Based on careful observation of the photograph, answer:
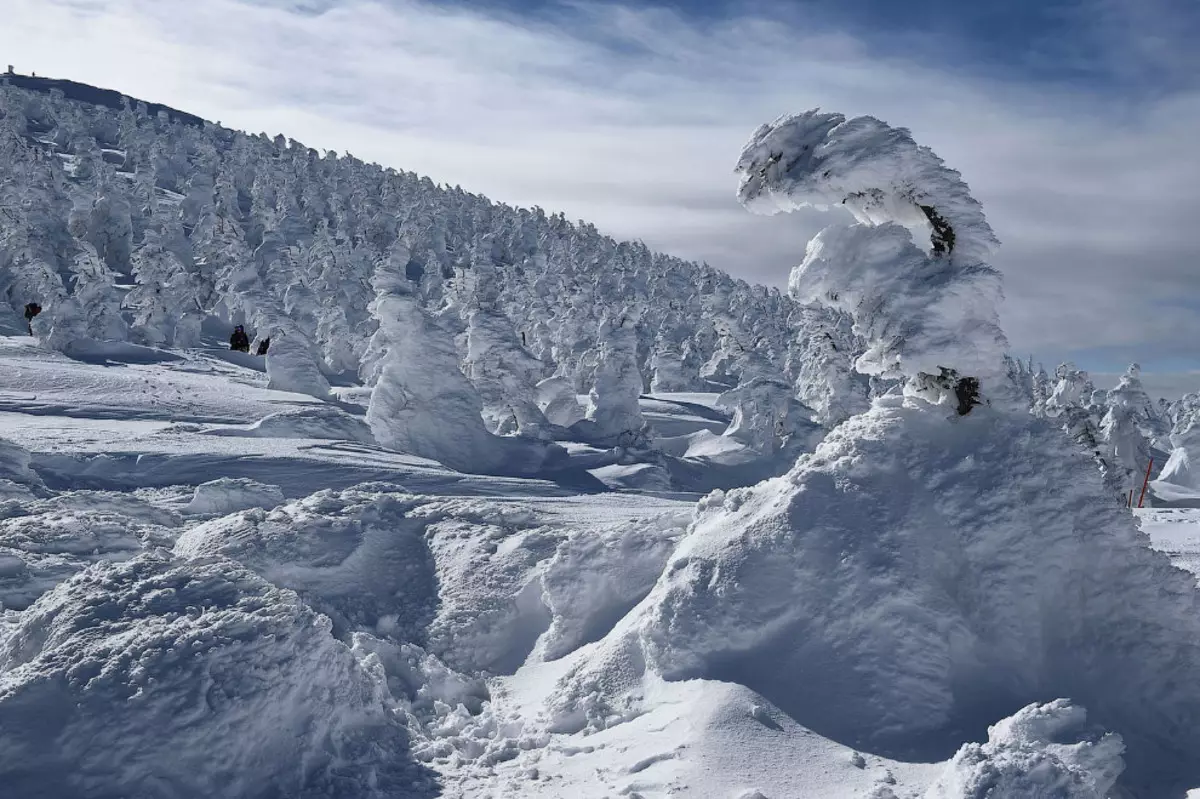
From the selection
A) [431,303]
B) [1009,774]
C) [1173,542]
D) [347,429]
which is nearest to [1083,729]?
[1009,774]

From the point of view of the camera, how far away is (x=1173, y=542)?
1870 centimetres

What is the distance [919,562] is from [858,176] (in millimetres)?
4805

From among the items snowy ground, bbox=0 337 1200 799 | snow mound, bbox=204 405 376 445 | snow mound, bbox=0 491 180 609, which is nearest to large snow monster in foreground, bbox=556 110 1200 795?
snowy ground, bbox=0 337 1200 799

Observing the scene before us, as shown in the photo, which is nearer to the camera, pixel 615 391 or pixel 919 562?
pixel 919 562

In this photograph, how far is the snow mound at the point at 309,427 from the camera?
2586 centimetres

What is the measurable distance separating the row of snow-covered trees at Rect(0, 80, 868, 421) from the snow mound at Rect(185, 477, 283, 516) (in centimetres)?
1600

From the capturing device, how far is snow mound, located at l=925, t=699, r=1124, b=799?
6301 mm

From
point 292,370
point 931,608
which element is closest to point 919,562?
point 931,608

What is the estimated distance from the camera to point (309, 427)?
26719mm

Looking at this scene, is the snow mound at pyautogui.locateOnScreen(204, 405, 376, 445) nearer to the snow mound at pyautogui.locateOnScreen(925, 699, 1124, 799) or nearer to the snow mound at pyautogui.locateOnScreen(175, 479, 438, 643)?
the snow mound at pyautogui.locateOnScreen(175, 479, 438, 643)

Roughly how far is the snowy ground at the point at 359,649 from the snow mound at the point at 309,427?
6.41 metres

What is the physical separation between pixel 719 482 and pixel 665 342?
34.1m

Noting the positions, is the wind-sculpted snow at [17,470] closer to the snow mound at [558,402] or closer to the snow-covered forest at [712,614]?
the snow-covered forest at [712,614]

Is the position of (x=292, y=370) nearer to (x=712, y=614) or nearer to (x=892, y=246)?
(x=892, y=246)
